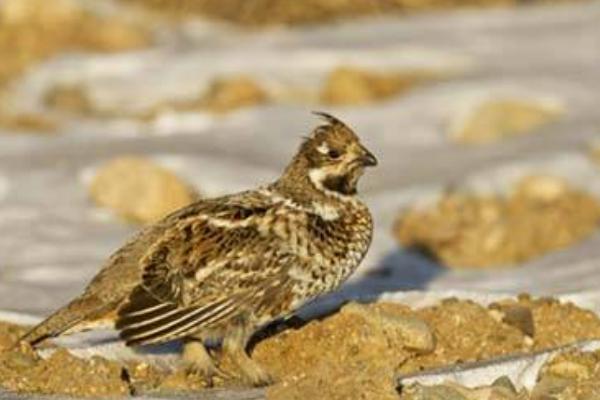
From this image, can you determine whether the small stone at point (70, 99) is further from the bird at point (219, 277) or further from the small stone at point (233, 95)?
the bird at point (219, 277)

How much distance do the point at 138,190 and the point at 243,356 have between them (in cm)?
458

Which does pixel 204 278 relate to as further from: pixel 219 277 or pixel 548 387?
pixel 548 387

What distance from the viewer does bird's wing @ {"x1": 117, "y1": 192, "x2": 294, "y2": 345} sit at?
743cm

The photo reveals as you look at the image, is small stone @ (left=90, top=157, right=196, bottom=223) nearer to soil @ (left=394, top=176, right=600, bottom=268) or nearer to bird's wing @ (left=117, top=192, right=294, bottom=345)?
soil @ (left=394, top=176, right=600, bottom=268)

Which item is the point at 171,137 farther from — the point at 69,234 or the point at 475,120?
the point at 69,234

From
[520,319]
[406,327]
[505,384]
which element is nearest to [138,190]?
[520,319]

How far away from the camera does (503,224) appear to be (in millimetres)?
11805

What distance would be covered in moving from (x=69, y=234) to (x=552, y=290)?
123 inches

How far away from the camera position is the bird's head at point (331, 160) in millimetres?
8062

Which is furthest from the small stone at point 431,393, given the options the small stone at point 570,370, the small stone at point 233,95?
the small stone at point 233,95

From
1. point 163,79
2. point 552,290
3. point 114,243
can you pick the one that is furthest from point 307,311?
point 163,79

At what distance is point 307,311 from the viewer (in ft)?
27.6

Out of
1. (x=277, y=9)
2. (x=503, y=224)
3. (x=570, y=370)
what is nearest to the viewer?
(x=570, y=370)

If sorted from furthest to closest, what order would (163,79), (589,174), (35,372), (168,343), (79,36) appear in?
(79,36)
(163,79)
(589,174)
(168,343)
(35,372)
